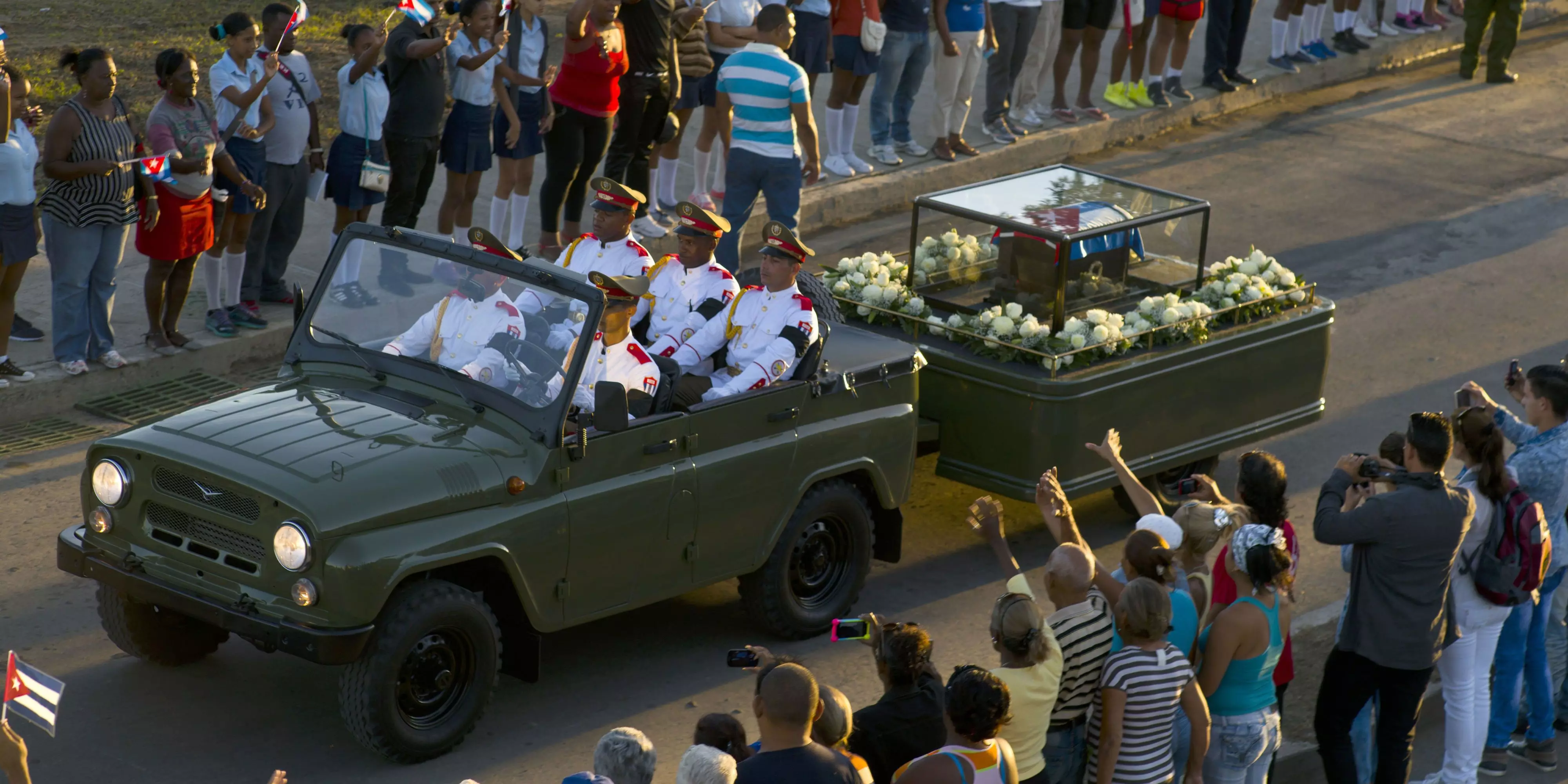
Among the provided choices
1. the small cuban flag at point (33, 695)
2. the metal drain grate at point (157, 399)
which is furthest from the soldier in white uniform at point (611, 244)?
the small cuban flag at point (33, 695)

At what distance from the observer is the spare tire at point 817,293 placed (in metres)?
9.43

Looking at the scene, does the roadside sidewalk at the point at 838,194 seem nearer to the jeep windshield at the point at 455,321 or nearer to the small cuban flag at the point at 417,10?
the jeep windshield at the point at 455,321

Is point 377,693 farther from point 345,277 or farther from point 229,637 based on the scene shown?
point 345,277

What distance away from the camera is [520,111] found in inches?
480

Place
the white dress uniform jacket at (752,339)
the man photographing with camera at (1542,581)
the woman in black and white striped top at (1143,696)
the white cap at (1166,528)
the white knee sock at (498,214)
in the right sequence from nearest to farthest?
the woman in black and white striped top at (1143,696) < the white cap at (1166,528) < the man photographing with camera at (1542,581) < the white dress uniform jacket at (752,339) < the white knee sock at (498,214)

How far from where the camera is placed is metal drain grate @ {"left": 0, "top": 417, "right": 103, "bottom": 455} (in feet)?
31.8

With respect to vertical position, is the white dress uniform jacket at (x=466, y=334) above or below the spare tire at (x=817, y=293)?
above

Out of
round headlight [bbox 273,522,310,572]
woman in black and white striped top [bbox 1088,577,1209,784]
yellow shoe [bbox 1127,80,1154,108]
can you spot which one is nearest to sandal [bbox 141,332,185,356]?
round headlight [bbox 273,522,310,572]

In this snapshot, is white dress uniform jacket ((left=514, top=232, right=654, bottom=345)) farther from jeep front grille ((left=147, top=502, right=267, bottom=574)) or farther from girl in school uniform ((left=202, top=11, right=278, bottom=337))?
girl in school uniform ((left=202, top=11, right=278, bottom=337))

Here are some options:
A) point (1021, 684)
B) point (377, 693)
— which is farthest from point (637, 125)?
point (1021, 684)

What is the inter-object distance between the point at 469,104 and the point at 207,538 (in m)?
5.72

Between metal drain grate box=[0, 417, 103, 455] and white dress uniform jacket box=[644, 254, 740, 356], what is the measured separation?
3415 mm

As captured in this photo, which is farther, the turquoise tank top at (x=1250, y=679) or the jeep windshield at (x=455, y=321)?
the jeep windshield at (x=455, y=321)

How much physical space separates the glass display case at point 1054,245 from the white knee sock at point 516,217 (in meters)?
3.56
